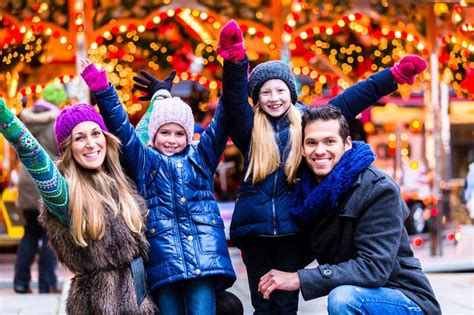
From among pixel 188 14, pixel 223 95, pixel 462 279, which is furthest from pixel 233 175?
pixel 223 95

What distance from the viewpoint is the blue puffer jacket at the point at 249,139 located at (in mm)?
3906

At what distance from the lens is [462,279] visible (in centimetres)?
745

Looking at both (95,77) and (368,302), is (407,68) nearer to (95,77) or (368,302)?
(368,302)

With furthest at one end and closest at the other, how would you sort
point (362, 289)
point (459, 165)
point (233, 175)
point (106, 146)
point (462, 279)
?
point (459, 165)
point (233, 175)
point (462, 279)
point (106, 146)
point (362, 289)

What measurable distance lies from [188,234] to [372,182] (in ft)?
2.87

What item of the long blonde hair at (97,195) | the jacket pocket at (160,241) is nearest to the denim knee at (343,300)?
the jacket pocket at (160,241)

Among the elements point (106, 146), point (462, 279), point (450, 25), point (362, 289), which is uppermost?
point (450, 25)

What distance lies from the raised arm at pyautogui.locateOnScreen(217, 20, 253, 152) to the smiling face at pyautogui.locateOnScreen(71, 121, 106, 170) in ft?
2.04

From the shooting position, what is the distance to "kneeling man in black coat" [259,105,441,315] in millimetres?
3430

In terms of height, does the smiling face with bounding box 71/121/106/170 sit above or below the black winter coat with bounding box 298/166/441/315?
above

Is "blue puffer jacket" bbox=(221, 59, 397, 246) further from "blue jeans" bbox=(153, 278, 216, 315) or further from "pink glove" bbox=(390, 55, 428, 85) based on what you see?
"blue jeans" bbox=(153, 278, 216, 315)

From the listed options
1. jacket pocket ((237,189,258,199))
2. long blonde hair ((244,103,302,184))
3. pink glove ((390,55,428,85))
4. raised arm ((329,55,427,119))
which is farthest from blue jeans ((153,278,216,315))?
pink glove ((390,55,428,85))

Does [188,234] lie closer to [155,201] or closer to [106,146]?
[155,201]

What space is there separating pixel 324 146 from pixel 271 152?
Answer: 15.2 inches
